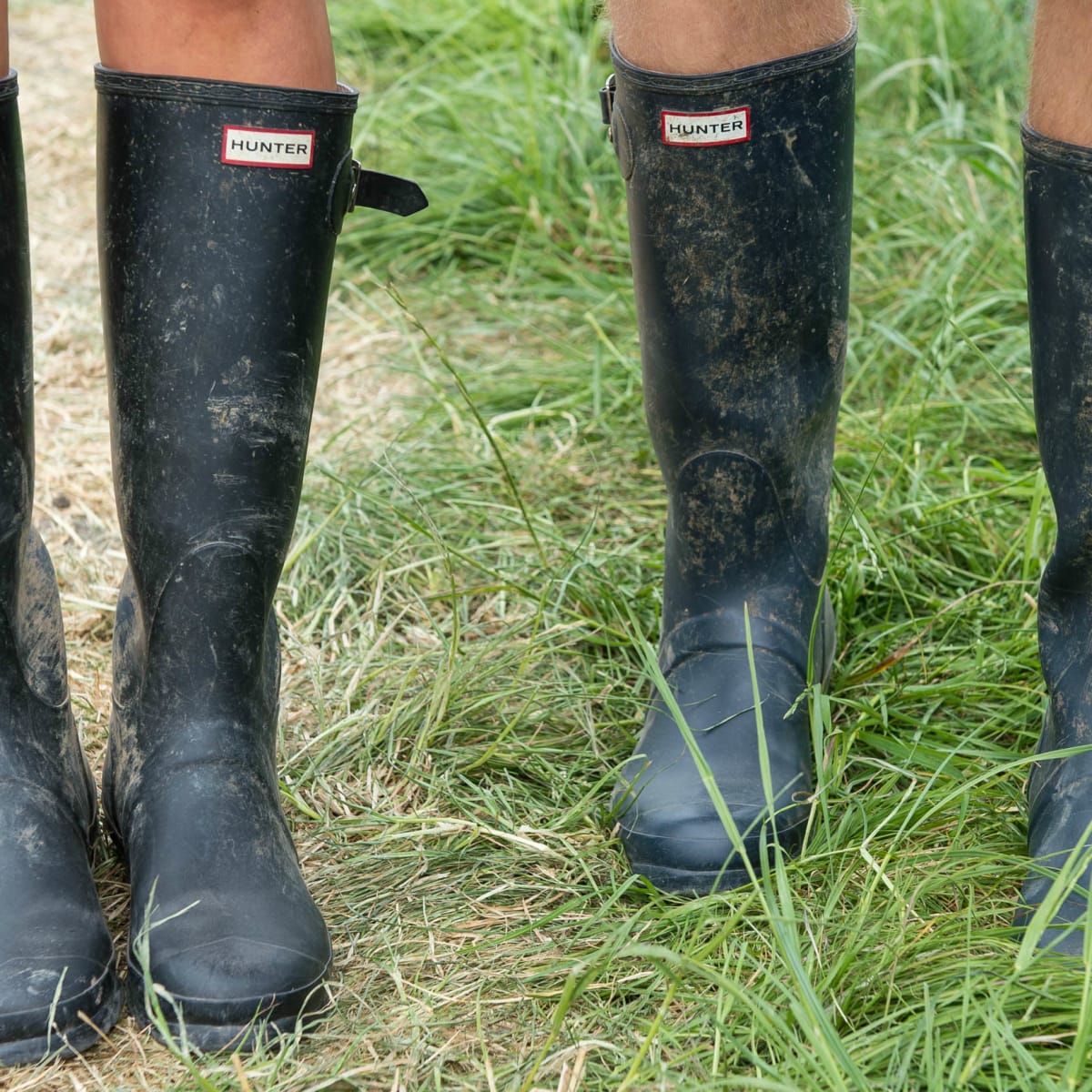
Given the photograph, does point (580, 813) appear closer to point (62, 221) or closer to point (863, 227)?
point (863, 227)

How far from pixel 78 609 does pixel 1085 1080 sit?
1207 millimetres

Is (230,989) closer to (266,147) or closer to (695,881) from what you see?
(695,881)

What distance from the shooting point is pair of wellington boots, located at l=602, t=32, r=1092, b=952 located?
1.09m

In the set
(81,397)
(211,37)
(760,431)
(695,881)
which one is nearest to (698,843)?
(695,881)

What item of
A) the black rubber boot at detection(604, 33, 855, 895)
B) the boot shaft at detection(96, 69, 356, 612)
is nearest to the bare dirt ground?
the boot shaft at detection(96, 69, 356, 612)

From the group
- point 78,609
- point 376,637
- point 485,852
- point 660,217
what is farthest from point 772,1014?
point 78,609

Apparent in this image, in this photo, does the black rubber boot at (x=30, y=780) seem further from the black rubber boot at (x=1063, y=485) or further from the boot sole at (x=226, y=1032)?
the black rubber boot at (x=1063, y=485)

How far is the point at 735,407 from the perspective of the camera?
4.05 ft

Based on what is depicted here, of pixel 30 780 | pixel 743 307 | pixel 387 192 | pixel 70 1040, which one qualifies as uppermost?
pixel 387 192

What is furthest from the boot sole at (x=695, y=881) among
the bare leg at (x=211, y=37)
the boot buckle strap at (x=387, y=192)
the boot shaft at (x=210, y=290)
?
the bare leg at (x=211, y=37)

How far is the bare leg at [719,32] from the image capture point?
1120 millimetres

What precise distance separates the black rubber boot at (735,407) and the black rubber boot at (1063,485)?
0.62ft

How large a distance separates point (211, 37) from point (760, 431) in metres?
0.56

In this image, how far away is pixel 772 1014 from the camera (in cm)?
90
